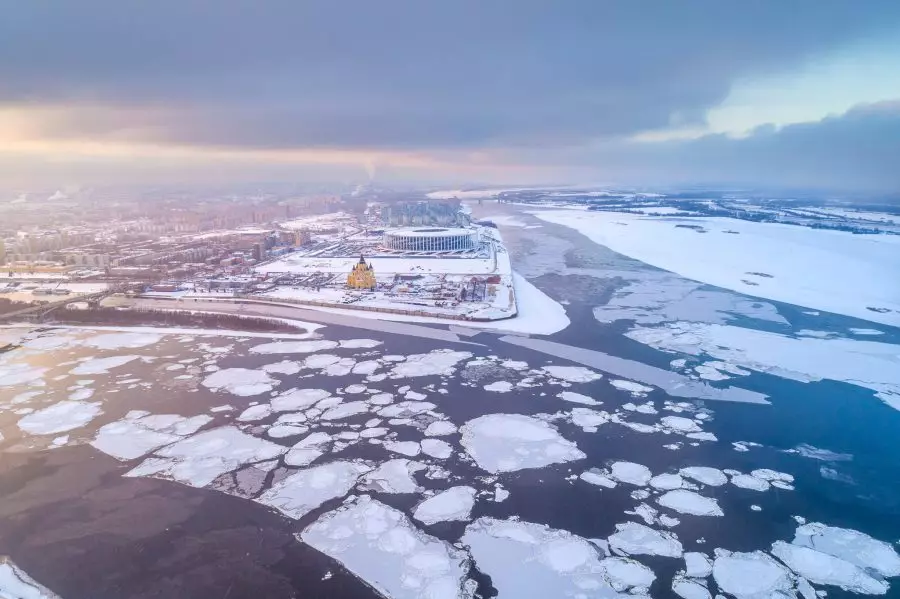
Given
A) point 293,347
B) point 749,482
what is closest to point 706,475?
point 749,482

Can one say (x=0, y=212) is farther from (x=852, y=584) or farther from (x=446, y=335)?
(x=852, y=584)

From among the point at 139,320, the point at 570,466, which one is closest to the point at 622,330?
the point at 570,466

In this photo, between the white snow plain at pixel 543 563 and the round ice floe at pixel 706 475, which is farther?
the round ice floe at pixel 706 475

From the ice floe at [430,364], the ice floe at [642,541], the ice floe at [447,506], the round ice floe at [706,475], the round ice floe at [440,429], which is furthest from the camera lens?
the ice floe at [430,364]

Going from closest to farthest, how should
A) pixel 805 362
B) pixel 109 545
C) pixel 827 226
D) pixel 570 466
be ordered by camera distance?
pixel 109 545
pixel 570 466
pixel 805 362
pixel 827 226

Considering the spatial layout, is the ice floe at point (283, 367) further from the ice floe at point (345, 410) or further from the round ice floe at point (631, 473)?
the round ice floe at point (631, 473)

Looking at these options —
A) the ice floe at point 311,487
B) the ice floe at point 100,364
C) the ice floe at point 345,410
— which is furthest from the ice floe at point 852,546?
the ice floe at point 100,364
